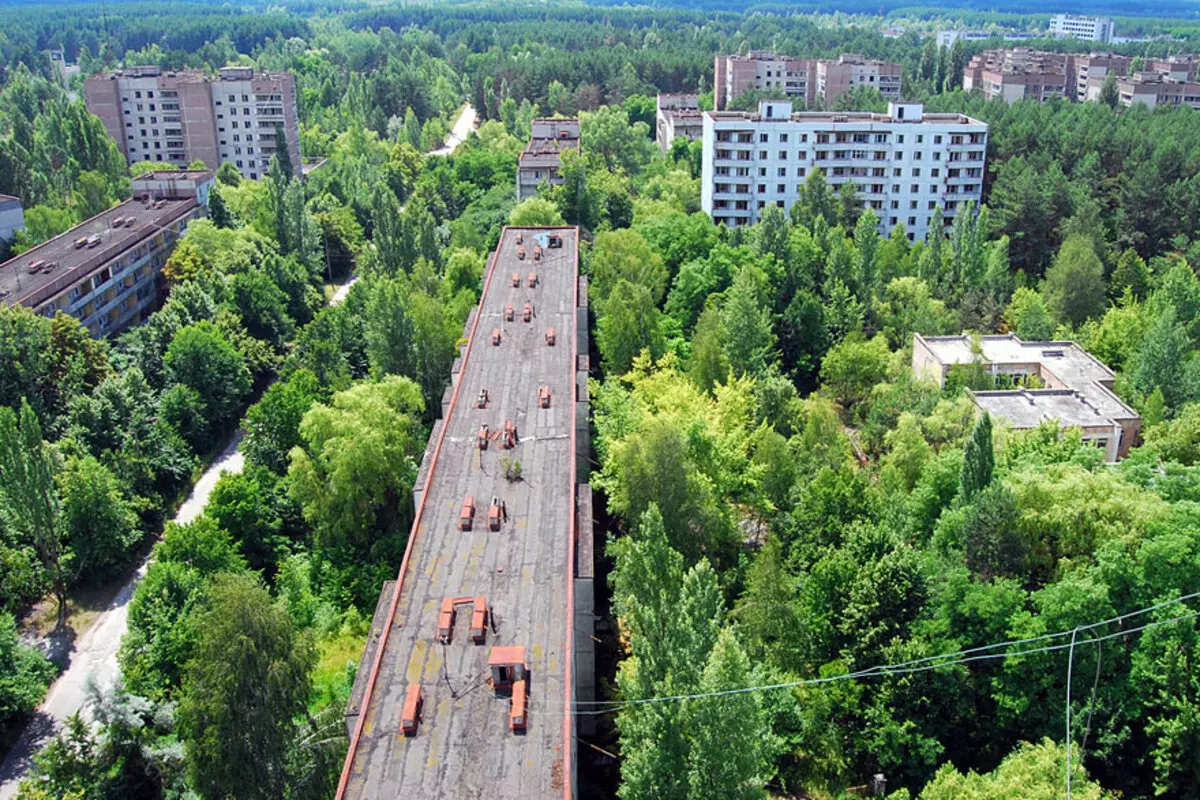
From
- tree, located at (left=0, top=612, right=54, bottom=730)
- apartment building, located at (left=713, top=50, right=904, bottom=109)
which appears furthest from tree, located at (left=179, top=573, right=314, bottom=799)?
apartment building, located at (left=713, top=50, right=904, bottom=109)

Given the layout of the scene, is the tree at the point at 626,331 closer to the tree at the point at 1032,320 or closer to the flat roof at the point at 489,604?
the flat roof at the point at 489,604

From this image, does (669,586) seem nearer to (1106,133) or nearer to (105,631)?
(105,631)

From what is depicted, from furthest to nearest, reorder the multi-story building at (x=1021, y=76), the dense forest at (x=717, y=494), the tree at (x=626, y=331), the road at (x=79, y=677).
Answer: the multi-story building at (x=1021, y=76) → the tree at (x=626, y=331) → the road at (x=79, y=677) → the dense forest at (x=717, y=494)

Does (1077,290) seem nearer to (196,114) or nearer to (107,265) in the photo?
(107,265)

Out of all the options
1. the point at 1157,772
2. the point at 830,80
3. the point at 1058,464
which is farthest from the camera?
the point at 830,80

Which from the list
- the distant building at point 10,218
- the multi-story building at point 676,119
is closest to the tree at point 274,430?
the distant building at point 10,218

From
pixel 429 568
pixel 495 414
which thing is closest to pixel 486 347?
pixel 495 414

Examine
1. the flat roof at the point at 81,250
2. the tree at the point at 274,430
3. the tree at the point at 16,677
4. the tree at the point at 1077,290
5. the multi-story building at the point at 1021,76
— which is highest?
the multi-story building at the point at 1021,76

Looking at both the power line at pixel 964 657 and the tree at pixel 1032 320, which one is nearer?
the power line at pixel 964 657

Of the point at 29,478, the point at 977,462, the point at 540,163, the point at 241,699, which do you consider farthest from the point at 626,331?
the point at 540,163
